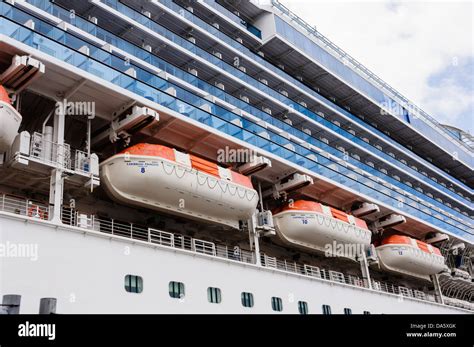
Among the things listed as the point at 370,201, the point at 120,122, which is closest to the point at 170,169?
the point at 120,122

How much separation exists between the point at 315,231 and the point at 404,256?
709 centimetres

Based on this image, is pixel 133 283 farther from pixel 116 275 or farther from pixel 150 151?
pixel 150 151

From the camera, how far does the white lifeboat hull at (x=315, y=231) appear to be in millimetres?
17500

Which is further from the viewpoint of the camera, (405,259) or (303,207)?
(405,259)

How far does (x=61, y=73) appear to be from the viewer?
11.8 metres

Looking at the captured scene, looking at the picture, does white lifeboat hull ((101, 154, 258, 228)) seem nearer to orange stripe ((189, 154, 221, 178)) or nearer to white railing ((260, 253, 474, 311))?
orange stripe ((189, 154, 221, 178))

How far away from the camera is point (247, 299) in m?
14.2

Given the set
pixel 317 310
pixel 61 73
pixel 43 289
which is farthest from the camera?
pixel 317 310

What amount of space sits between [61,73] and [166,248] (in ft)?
16.2

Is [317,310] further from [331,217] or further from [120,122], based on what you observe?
[120,122]

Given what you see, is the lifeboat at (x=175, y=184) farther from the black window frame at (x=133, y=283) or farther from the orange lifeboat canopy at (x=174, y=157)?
the black window frame at (x=133, y=283)

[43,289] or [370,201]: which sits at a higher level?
[370,201]

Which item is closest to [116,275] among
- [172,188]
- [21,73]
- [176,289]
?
[176,289]

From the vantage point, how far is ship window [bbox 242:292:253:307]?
1405 centimetres
